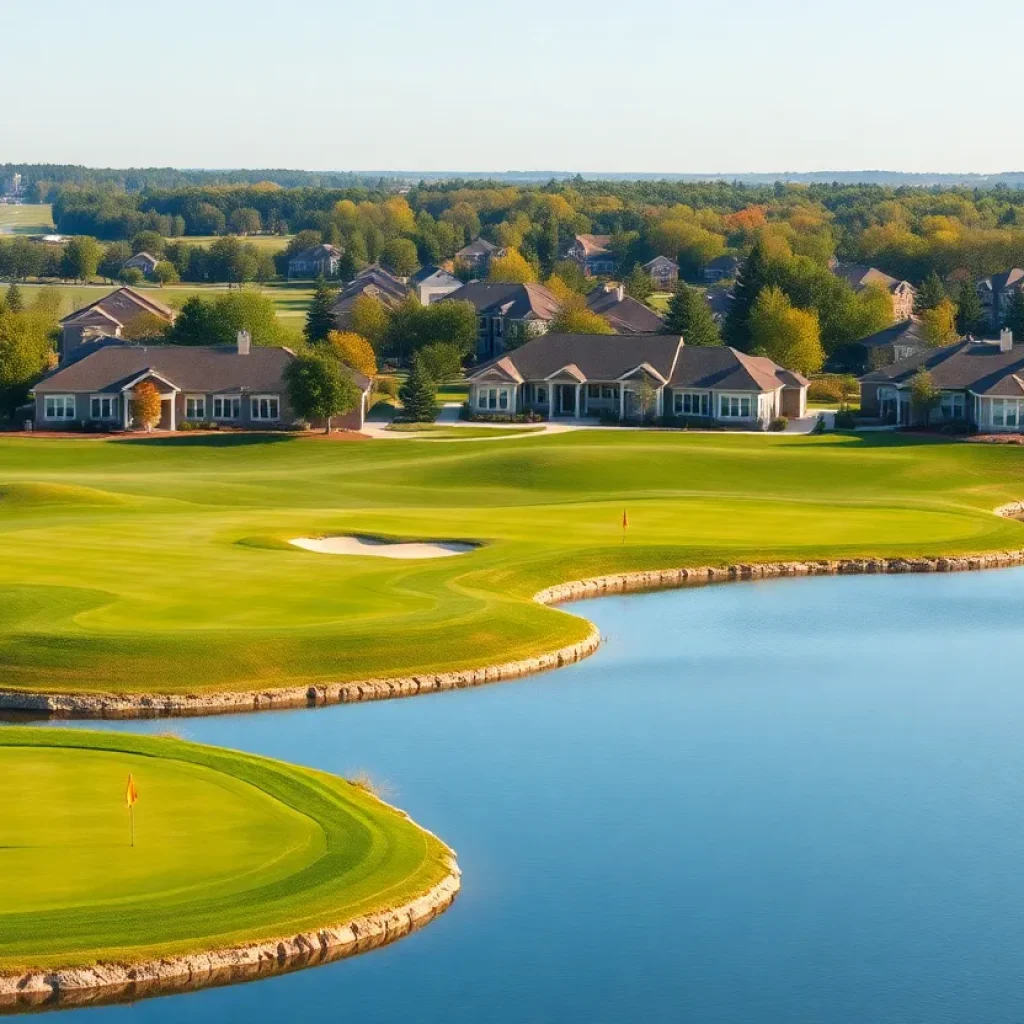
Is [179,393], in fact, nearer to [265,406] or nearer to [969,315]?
[265,406]

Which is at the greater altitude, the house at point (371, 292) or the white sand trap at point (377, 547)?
the house at point (371, 292)

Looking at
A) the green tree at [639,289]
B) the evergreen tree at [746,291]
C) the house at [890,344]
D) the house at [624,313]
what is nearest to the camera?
the house at [890,344]

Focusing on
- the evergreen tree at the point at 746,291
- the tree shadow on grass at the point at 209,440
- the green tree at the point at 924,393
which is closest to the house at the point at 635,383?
the green tree at the point at 924,393

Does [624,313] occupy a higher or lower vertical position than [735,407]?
higher

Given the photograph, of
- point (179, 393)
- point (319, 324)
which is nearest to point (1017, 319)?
point (319, 324)

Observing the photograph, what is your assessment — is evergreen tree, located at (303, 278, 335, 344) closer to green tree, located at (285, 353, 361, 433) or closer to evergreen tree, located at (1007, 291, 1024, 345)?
green tree, located at (285, 353, 361, 433)

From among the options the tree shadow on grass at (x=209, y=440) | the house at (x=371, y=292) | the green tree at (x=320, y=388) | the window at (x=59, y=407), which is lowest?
the tree shadow on grass at (x=209, y=440)

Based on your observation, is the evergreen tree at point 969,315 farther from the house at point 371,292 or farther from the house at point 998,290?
the house at point 371,292
